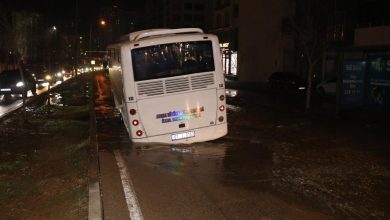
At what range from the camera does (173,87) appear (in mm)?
11031

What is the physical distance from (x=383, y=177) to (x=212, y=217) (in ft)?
13.2

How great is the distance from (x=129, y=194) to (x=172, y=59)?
460 cm

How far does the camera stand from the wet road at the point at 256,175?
657 cm

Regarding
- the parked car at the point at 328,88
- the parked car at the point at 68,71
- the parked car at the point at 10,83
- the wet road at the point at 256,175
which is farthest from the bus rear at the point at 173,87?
the parked car at the point at 68,71

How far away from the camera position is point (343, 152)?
35.2 ft

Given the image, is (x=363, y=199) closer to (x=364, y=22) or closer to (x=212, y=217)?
(x=212, y=217)

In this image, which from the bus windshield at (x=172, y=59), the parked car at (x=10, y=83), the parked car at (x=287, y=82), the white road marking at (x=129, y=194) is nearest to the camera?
the white road marking at (x=129, y=194)

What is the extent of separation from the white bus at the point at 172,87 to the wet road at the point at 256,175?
474 mm

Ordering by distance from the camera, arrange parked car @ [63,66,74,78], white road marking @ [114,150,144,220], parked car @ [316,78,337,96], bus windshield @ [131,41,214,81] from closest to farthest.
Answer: white road marking @ [114,150,144,220] < bus windshield @ [131,41,214,81] < parked car @ [316,78,337,96] < parked car @ [63,66,74,78]

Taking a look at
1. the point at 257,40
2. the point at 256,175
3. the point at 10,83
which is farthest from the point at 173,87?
the point at 257,40

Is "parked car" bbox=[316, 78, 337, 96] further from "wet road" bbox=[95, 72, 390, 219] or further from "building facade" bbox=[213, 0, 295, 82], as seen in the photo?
"wet road" bbox=[95, 72, 390, 219]

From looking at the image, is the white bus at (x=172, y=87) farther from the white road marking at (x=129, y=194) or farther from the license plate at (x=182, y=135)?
the white road marking at (x=129, y=194)

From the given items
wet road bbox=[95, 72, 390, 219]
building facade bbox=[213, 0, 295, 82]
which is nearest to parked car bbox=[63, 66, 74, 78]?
building facade bbox=[213, 0, 295, 82]

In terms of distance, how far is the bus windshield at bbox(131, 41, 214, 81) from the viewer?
10852 millimetres
